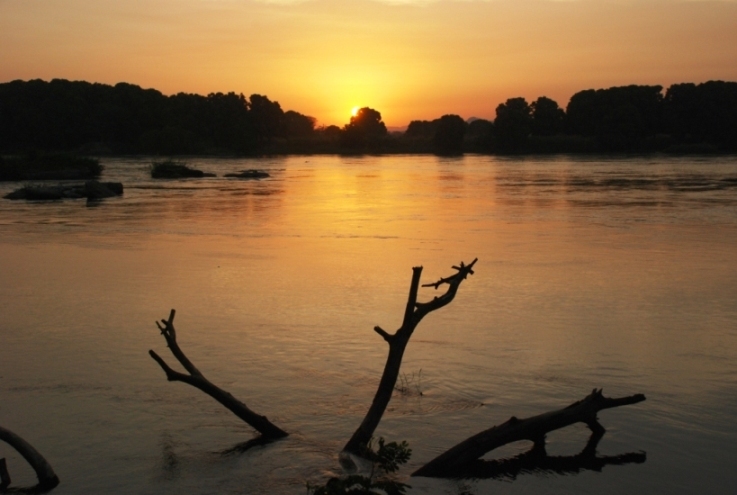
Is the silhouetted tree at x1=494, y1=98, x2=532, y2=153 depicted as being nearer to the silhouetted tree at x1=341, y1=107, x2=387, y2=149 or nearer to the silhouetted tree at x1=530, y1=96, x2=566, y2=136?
the silhouetted tree at x1=530, y1=96, x2=566, y2=136

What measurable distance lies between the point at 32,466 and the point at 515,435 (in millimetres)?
3434

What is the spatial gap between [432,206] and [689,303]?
17.7 metres

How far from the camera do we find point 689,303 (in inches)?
462

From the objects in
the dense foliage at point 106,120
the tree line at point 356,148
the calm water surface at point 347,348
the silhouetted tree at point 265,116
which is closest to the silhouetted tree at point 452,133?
the tree line at point 356,148

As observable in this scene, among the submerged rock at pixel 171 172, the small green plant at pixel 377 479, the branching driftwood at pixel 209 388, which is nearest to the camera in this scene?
the small green plant at pixel 377 479

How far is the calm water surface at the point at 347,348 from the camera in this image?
669cm

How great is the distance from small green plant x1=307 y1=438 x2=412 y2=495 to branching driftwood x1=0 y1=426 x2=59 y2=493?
184 centimetres

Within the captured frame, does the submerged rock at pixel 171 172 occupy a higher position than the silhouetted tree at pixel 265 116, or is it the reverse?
the silhouetted tree at pixel 265 116

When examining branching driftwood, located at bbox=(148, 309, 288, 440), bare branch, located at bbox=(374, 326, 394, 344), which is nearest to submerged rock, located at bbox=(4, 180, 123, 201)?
branching driftwood, located at bbox=(148, 309, 288, 440)

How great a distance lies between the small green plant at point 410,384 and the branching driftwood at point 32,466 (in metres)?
3.20

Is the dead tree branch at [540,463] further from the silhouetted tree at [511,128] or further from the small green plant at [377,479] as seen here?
the silhouetted tree at [511,128]

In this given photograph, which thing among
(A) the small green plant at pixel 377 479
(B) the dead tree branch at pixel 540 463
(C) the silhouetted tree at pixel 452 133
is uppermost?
(C) the silhouetted tree at pixel 452 133

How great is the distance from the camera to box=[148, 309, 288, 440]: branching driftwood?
6582 millimetres

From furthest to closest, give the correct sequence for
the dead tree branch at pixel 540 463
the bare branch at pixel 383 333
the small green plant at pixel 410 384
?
the small green plant at pixel 410 384, the dead tree branch at pixel 540 463, the bare branch at pixel 383 333
